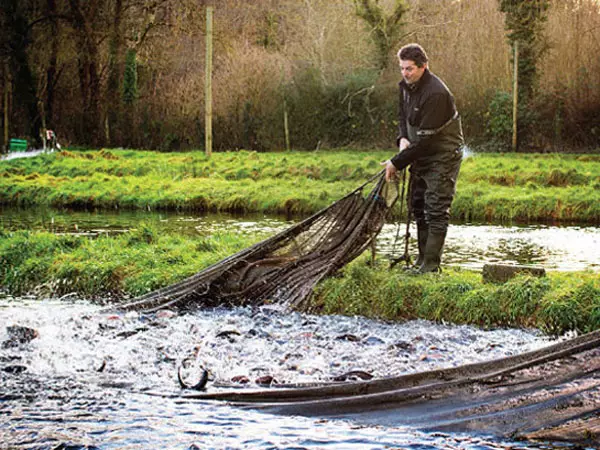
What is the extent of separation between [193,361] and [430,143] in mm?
3552

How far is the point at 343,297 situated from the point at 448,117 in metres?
2.12

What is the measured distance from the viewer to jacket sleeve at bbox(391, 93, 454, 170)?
9.07m

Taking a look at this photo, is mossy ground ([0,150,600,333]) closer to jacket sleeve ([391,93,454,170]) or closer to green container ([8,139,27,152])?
jacket sleeve ([391,93,454,170])

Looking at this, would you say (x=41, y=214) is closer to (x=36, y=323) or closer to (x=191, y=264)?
→ (x=191, y=264)

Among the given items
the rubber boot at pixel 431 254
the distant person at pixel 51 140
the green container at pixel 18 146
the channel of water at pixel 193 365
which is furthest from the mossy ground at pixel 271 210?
the green container at pixel 18 146

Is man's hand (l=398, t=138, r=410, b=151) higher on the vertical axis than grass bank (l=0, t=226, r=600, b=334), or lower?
higher

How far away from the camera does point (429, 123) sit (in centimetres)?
909

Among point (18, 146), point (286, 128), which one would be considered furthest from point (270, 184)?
point (18, 146)

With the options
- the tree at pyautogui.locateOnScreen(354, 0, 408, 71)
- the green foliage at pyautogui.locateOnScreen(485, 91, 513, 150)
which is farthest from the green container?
the green foliage at pyautogui.locateOnScreen(485, 91, 513, 150)

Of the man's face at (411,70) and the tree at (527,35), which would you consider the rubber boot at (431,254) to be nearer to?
the man's face at (411,70)

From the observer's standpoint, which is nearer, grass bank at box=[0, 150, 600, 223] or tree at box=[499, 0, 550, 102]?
grass bank at box=[0, 150, 600, 223]

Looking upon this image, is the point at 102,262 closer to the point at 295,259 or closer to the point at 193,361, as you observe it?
the point at 295,259

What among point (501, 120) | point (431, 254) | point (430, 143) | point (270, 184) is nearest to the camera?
point (430, 143)

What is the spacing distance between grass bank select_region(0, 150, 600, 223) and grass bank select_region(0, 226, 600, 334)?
6.81m
